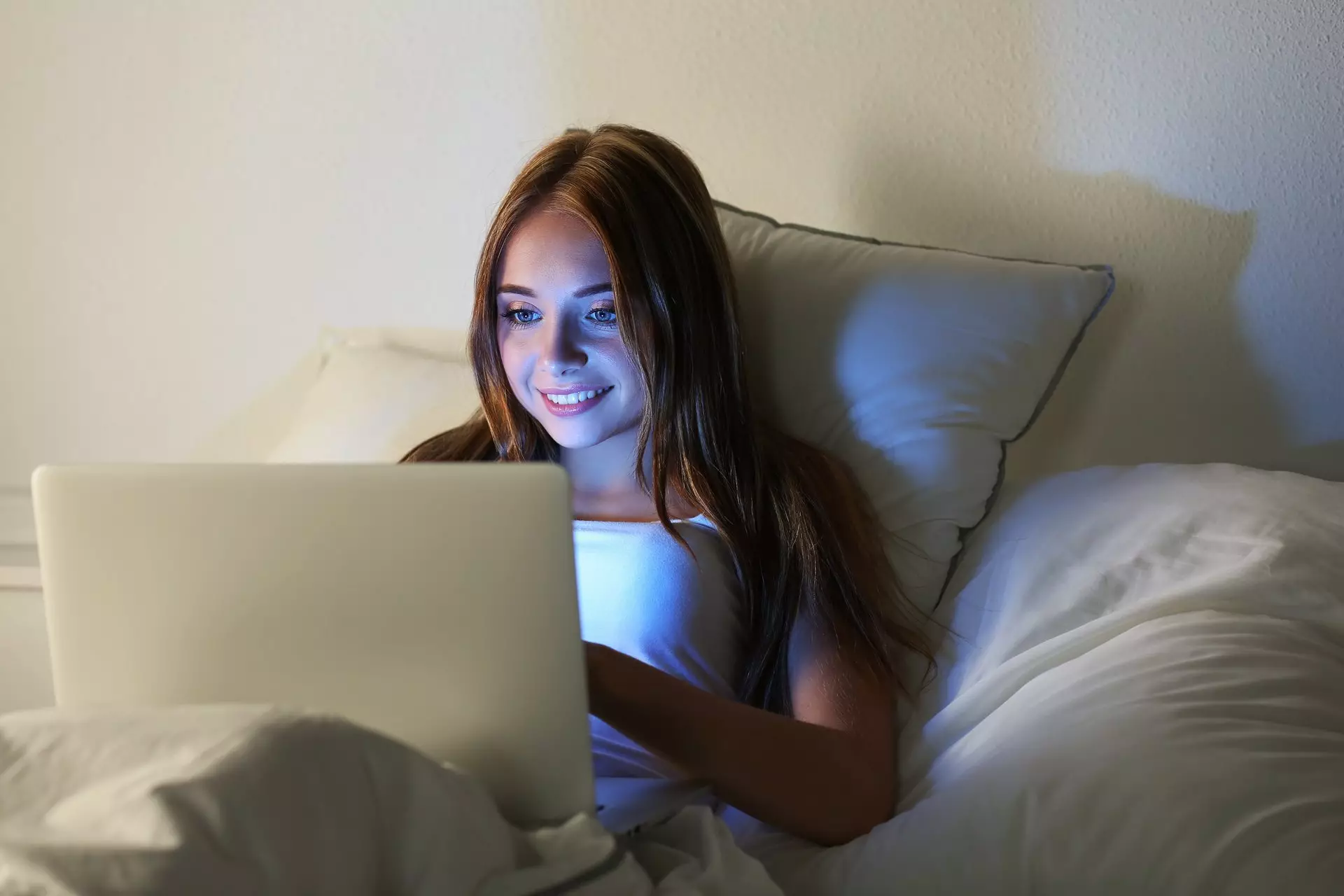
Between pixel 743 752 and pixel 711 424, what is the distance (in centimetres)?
32

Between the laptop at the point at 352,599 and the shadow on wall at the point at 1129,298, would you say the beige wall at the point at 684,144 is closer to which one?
the shadow on wall at the point at 1129,298

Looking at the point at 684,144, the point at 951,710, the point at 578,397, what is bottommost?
the point at 951,710

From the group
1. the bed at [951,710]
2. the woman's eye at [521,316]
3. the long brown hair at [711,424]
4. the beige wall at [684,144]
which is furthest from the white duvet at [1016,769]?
the woman's eye at [521,316]

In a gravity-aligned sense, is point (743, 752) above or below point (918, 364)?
below

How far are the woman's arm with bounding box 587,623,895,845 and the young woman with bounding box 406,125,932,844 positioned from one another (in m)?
0.05

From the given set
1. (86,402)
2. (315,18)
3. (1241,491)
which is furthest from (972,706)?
(86,402)

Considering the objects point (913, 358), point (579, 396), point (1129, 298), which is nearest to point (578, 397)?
point (579, 396)

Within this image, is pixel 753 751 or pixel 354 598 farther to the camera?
pixel 753 751

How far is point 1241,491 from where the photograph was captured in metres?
0.98

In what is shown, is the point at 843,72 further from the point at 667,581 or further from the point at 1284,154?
the point at 667,581

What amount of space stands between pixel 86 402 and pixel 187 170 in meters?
0.40

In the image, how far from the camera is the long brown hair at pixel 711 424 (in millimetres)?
958

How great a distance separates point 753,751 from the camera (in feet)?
2.62

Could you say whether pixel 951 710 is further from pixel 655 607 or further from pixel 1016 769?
pixel 655 607
